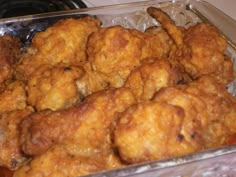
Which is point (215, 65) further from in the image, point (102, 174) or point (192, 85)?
point (102, 174)

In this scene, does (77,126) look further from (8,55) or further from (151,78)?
(8,55)

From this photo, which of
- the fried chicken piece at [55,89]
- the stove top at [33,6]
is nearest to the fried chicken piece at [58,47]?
the fried chicken piece at [55,89]

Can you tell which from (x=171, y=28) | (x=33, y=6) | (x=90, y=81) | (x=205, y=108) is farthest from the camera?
(x=33, y=6)

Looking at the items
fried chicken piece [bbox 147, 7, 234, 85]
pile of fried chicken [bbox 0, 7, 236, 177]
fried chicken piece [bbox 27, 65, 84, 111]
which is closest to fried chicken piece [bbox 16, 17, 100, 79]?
pile of fried chicken [bbox 0, 7, 236, 177]

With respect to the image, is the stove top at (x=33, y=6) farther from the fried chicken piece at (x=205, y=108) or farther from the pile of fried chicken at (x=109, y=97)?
the fried chicken piece at (x=205, y=108)

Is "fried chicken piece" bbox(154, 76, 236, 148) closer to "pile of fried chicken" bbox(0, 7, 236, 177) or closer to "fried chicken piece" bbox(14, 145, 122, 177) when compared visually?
"pile of fried chicken" bbox(0, 7, 236, 177)

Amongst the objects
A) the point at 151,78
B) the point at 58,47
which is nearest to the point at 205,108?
the point at 151,78
